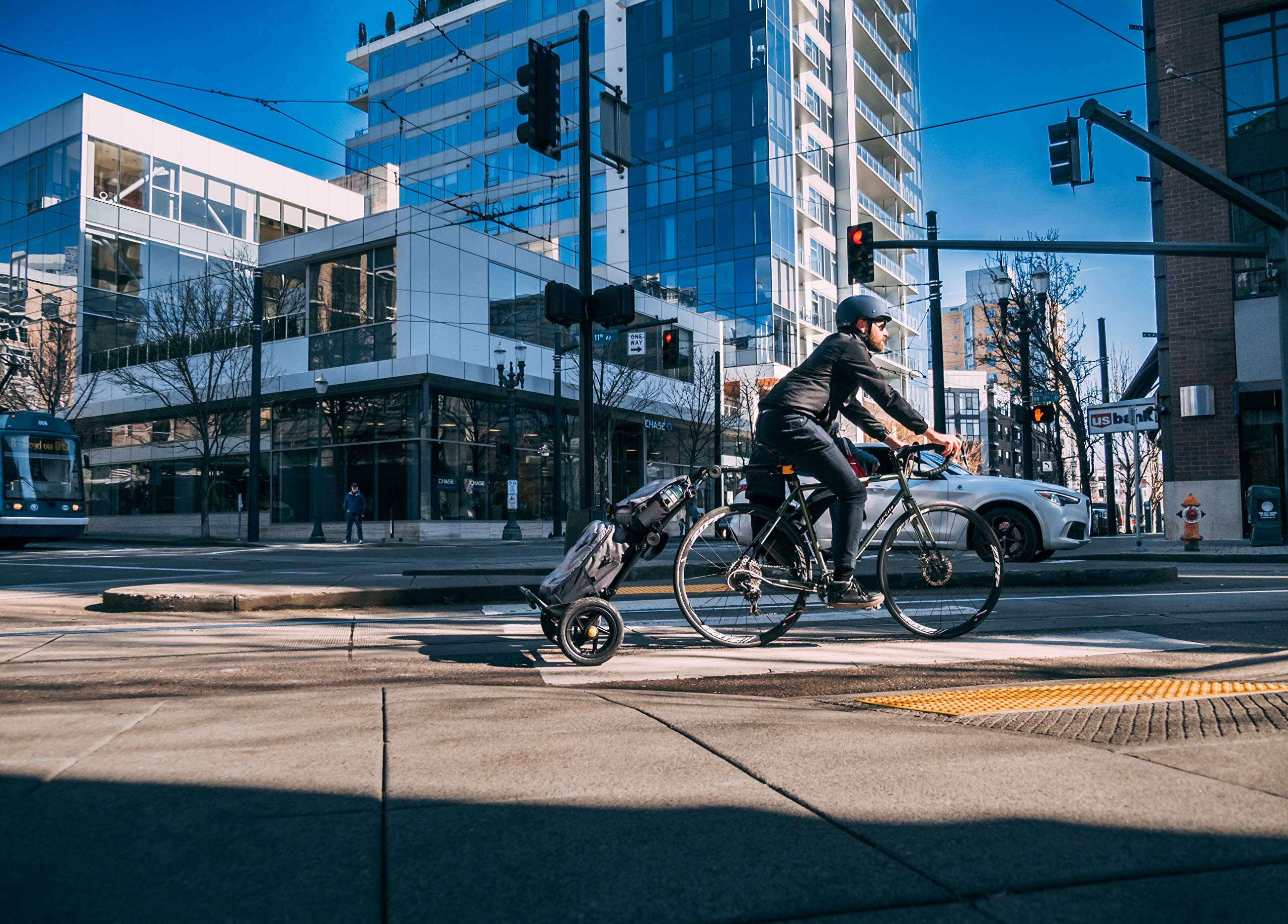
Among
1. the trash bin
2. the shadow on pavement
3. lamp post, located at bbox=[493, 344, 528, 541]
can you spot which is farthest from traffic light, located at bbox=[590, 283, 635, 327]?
lamp post, located at bbox=[493, 344, 528, 541]

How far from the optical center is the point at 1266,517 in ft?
58.2

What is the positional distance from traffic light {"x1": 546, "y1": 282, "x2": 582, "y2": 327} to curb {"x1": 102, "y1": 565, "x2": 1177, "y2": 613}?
3.43 meters

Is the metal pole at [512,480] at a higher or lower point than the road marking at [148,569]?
higher

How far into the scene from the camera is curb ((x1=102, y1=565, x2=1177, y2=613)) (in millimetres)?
7328

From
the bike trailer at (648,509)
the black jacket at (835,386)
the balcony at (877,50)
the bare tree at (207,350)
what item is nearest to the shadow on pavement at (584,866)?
the bike trailer at (648,509)

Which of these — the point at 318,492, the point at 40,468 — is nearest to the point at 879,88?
the point at 318,492

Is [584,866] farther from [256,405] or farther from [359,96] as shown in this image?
[359,96]

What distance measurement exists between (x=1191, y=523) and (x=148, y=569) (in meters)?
17.7

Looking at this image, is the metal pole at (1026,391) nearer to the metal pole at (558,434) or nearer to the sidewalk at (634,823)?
the metal pole at (558,434)

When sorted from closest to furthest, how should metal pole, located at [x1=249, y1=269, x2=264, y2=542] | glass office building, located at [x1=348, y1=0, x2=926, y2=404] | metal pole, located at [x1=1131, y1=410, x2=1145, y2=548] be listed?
metal pole, located at [x1=1131, y1=410, x2=1145, y2=548] → metal pole, located at [x1=249, y1=269, x2=264, y2=542] → glass office building, located at [x1=348, y1=0, x2=926, y2=404]

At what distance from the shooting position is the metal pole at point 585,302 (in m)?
10.9

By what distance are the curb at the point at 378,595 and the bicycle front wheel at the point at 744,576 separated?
309 cm

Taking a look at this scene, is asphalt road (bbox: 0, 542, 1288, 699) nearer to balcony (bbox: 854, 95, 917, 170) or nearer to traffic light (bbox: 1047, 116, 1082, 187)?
traffic light (bbox: 1047, 116, 1082, 187)

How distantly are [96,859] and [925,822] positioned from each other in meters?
1.74
